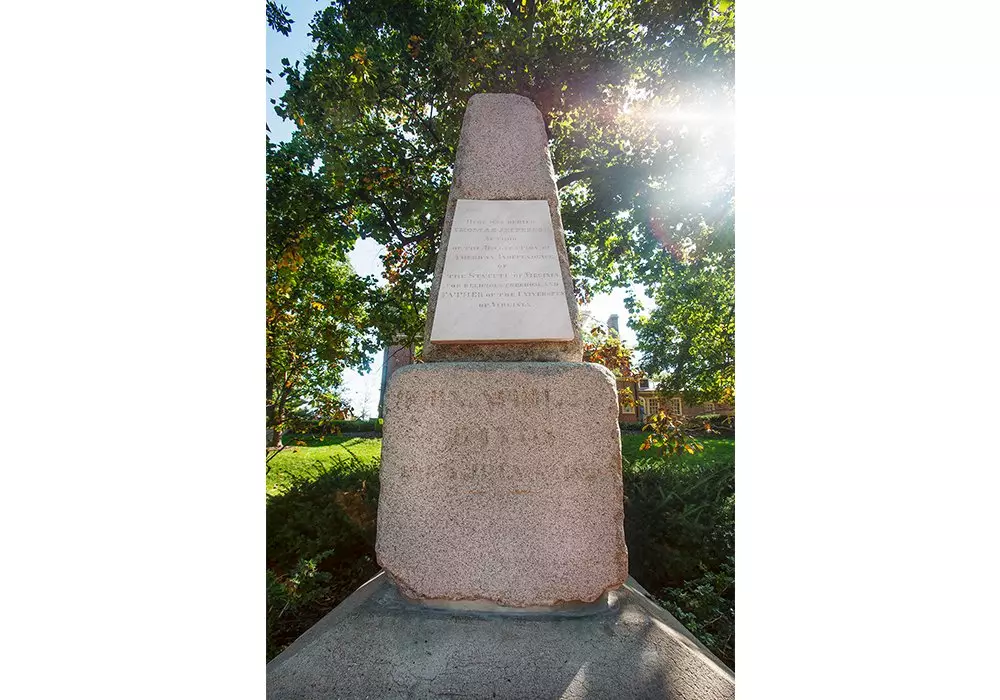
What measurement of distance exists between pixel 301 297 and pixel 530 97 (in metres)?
2.78

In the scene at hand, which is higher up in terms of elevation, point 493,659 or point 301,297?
point 301,297

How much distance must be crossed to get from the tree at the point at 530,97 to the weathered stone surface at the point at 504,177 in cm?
216

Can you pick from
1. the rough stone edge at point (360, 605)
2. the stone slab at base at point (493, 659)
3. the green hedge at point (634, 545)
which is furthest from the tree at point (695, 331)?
the stone slab at base at point (493, 659)

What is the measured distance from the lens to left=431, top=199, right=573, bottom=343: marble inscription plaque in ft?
7.37

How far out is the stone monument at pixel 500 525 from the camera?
163 centimetres

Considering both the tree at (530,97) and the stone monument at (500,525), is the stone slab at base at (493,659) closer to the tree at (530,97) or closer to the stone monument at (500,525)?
the stone monument at (500,525)

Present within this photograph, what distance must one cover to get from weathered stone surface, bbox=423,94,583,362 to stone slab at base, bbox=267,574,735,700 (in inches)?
41.3

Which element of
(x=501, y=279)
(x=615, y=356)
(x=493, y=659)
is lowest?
(x=493, y=659)

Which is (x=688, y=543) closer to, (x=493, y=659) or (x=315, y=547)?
(x=493, y=659)

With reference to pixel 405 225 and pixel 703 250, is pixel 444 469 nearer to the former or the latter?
pixel 405 225

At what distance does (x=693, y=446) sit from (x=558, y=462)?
288 centimetres

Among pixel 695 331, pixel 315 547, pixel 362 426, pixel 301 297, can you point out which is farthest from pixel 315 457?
pixel 695 331

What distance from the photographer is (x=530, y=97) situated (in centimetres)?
477

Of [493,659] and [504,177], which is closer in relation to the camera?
[493,659]
